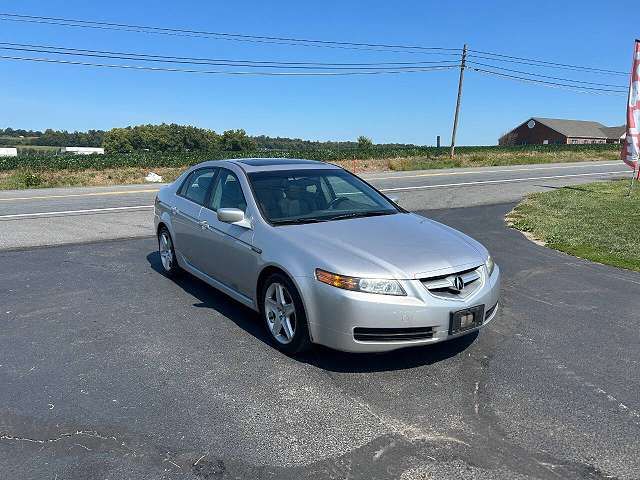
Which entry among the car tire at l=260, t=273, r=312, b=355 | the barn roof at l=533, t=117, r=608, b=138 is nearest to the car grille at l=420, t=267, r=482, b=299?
the car tire at l=260, t=273, r=312, b=355

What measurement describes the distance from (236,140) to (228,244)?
68291mm

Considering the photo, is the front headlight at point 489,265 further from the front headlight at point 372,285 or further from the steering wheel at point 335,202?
the steering wheel at point 335,202

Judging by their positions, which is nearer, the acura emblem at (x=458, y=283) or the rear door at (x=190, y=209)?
the acura emblem at (x=458, y=283)

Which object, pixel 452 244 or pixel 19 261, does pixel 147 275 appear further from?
pixel 452 244

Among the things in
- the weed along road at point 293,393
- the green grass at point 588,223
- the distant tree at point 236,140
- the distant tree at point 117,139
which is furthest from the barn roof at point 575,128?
the weed along road at point 293,393

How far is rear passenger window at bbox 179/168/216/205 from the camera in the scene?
5734 millimetres

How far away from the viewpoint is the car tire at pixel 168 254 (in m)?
6.35

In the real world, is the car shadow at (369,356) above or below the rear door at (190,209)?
below

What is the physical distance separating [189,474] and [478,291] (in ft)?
7.82

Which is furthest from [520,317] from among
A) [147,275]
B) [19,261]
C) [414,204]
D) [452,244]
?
[414,204]

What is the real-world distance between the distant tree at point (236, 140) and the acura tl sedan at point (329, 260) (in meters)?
63.1

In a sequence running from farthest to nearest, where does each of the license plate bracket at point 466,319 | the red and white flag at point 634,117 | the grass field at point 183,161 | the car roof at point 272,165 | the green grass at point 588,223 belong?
the grass field at point 183,161, the red and white flag at point 634,117, the green grass at point 588,223, the car roof at point 272,165, the license plate bracket at point 466,319

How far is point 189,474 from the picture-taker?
276 centimetres

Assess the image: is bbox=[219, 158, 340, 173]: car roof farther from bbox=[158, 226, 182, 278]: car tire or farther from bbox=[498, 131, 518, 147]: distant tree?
bbox=[498, 131, 518, 147]: distant tree
